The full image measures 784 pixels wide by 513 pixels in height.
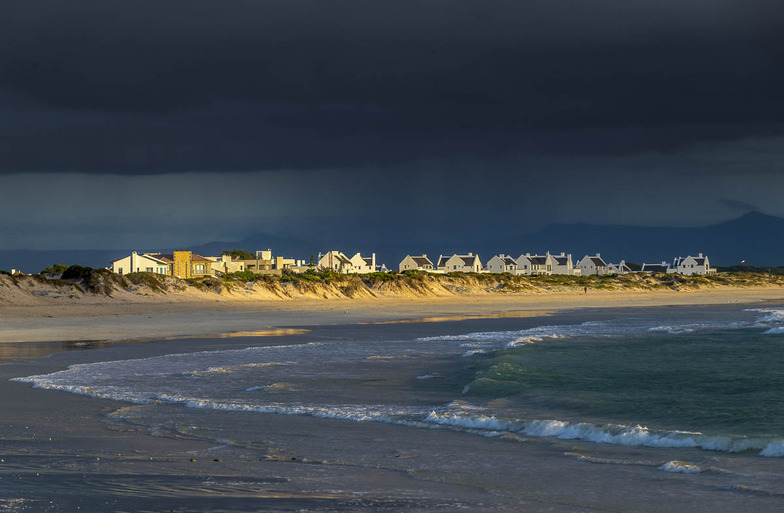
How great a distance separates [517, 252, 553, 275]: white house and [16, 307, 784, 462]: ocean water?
129 metres

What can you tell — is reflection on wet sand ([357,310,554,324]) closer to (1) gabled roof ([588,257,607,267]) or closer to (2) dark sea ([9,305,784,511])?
(2) dark sea ([9,305,784,511])

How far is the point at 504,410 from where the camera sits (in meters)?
15.3

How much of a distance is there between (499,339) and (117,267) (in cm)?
7522

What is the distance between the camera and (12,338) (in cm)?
3120

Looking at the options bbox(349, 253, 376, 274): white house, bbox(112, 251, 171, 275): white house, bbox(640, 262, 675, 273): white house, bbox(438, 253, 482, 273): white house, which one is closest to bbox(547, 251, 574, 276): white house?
bbox(438, 253, 482, 273): white house

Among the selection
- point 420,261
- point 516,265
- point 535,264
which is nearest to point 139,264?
point 420,261

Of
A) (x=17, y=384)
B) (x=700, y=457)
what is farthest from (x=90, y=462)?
(x=17, y=384)

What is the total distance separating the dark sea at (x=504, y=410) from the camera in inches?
396

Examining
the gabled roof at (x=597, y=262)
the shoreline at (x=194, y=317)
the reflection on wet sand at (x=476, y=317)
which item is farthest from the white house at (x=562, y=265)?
the reflection on wet sand at (x=476, y=317)

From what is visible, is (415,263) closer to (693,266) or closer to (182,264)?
(182,264)

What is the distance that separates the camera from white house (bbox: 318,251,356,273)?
138m

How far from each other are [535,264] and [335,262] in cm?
4171

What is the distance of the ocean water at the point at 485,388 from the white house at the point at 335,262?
10717 centimetres

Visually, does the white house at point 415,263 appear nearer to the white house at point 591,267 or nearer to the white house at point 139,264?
the white house at point 591,267
